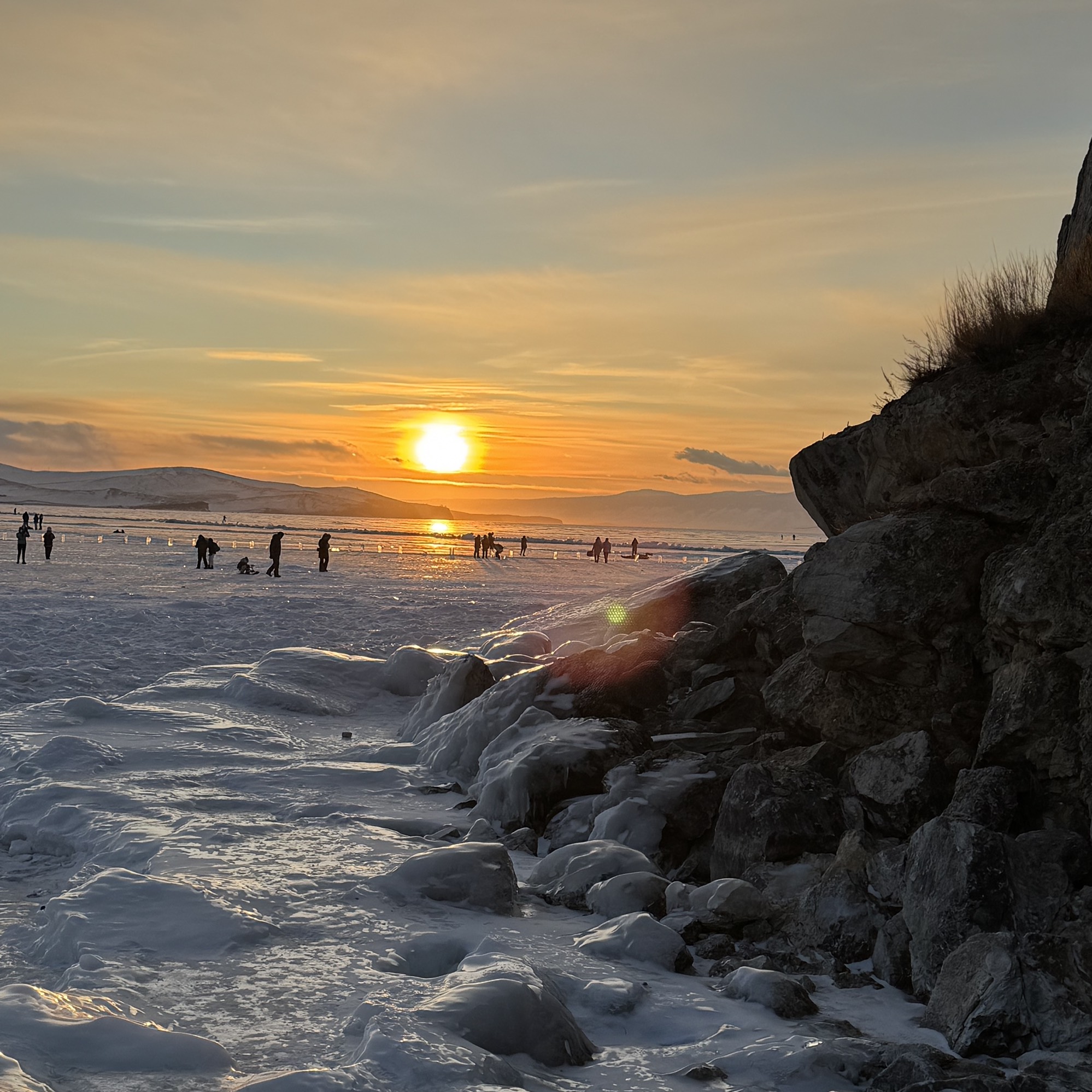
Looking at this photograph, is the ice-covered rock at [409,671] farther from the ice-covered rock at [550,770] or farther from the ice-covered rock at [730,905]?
the ice-covered rock at [730,905]

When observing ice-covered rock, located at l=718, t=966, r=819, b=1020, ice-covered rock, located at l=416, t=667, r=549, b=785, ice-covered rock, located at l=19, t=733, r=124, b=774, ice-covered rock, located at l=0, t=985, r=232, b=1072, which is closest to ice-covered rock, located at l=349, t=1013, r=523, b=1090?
A: ice-covered rock, located at l=0, t=985, r=232, b=1072

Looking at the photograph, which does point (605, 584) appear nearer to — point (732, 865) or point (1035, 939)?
point (732, 865)

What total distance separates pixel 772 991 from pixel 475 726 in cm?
616

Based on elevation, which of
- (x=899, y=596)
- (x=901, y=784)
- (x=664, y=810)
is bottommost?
(x=664, y=810)

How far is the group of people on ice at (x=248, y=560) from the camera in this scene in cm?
3709

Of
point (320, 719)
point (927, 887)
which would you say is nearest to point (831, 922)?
point (927, 887)

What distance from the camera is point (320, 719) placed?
13414 millimetres

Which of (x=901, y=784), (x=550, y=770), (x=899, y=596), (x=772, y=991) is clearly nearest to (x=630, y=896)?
(x=772, y=991)

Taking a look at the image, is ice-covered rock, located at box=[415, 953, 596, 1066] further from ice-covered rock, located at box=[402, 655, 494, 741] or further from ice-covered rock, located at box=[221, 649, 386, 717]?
ice-covered rock, located at box=[221, 649, 386, 717]

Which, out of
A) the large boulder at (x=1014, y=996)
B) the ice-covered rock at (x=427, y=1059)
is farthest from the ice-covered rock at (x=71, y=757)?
the large boulder at (x=1014, y=996)

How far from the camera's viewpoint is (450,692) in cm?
1264

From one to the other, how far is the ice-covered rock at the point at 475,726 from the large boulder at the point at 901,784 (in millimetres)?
4491

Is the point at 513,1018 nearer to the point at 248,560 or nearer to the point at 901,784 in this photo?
the point at 901,784

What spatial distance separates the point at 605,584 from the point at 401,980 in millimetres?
34780
